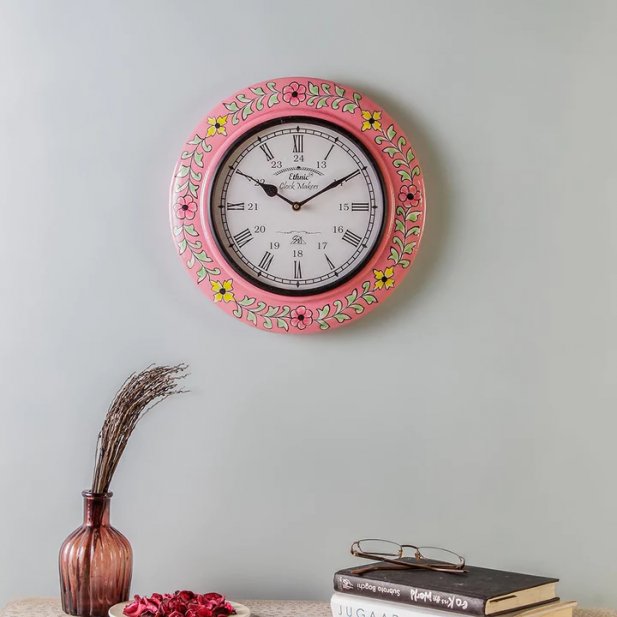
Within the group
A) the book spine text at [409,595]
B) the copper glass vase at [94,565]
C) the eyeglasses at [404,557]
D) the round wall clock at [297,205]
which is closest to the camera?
the book spine text at [409,595]

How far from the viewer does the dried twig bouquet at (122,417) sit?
140 centimetres

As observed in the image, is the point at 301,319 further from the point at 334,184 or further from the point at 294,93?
the point at 294,93

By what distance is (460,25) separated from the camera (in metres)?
1.58

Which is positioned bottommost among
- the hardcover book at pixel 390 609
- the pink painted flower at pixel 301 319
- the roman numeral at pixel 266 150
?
the hardcover book at pixel 390 609

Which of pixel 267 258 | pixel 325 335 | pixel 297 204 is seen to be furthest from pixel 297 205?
pixel 325 335

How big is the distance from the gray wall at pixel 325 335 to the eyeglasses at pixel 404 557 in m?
0.03

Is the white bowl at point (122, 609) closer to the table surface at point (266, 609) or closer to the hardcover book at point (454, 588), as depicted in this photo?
the table surface at point (266, 609)

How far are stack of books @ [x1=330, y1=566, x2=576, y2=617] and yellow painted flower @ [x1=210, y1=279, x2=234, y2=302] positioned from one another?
529 mm

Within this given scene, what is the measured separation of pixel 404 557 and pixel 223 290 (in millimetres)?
561

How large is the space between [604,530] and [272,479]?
24.2 inches

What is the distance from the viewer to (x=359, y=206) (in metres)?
1.52

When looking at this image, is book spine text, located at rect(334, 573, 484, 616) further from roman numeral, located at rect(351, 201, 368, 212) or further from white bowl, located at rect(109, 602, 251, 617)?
roman numeral, located at rect(351, 201, 368, 212)

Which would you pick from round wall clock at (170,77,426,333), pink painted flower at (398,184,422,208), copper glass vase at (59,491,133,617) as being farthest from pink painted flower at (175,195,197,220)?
copper glass vase at (59,491,133,617)

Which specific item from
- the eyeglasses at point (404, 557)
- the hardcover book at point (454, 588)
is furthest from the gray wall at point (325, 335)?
the hardcover book at point (454, 588)
